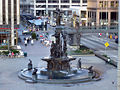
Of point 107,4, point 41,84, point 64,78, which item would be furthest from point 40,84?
point 107,4

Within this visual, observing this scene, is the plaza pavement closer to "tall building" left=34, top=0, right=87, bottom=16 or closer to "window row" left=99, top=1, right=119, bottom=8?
"window row" left=99, top=1, right=119, bottom=8

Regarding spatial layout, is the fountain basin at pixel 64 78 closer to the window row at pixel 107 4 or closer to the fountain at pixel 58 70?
the fountain at pixel 58 70

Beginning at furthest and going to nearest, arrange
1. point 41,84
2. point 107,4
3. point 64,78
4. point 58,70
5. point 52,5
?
point 52,5, point 107,4, point 58,70, point 64,78, point 41,84

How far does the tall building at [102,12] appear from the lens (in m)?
109

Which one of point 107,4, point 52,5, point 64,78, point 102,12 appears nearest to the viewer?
point 64,78

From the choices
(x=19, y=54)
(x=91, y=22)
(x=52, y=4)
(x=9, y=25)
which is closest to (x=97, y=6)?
(x=91, y=22)

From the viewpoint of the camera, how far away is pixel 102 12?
112m

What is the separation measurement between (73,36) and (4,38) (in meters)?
13.3

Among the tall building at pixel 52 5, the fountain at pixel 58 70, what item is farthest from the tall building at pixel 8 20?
the tall building at pixel 52 5

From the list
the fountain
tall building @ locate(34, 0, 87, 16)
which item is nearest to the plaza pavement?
the fountain

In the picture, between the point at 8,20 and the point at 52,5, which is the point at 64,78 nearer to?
the point at 8,20

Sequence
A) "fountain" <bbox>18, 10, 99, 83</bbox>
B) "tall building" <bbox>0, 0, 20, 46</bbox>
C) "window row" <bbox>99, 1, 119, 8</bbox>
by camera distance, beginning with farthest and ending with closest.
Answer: "window row" <bbox>99, 1, 119, 8</bbox> → "tall building" <bbox>0, 0, 20, 46</bbox> → "fountain" <bbox>18, 10, 99, 83</bbox>

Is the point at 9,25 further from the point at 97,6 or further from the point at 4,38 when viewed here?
the point at 97,6

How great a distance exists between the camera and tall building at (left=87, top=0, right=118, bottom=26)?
10925 centimetres
